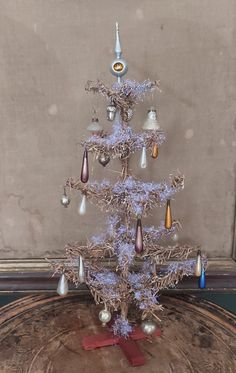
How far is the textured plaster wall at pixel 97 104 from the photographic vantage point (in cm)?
129

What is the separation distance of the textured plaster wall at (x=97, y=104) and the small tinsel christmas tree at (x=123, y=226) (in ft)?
0.99

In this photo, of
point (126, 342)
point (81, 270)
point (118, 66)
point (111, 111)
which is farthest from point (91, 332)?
point (118, 66)

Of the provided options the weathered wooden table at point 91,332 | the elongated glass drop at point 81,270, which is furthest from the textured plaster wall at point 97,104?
the elongated glass drop at point 81,270

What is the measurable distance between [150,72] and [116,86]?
15.0 inches

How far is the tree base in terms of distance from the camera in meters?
1.03

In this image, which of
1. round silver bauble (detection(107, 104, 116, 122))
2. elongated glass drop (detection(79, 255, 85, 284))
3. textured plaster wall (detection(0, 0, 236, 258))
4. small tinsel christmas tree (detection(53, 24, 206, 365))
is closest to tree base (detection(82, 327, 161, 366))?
small tinsel christmas tree (detection(53, 24, 206, 365))

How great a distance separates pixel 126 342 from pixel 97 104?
27.9 inches

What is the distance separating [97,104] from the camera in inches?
53.0

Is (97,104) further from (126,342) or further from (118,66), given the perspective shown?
(126,342)

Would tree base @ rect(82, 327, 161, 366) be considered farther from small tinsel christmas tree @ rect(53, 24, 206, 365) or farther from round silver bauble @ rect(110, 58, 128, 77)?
round silver bauble @ rect(110, 58, 128, 77)

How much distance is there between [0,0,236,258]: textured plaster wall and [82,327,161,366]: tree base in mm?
428

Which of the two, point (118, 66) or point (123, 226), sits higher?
point (118, 66)

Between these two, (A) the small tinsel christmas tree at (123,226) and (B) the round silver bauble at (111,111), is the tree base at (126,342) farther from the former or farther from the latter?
(B) the round silver bauble at (111,111)

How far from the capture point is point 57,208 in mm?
1452
